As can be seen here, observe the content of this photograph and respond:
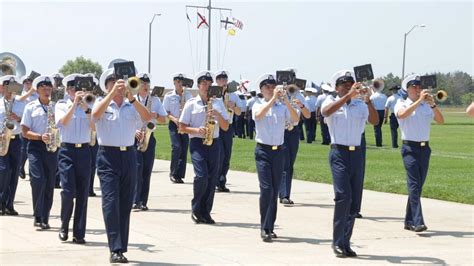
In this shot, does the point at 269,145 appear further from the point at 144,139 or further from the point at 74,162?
the point at 144,139

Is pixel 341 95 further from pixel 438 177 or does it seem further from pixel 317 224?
pixel 438 177

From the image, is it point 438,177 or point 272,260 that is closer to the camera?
point 272,260

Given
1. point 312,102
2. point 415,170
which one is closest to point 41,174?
point 415,170

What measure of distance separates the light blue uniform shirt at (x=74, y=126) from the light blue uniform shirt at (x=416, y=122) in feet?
13.6

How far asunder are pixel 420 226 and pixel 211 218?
2904mm

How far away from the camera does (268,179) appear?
1114cm

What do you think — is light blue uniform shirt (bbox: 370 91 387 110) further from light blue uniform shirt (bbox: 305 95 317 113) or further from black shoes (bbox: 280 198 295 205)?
black shoes (bbox: 280 198 295 205)

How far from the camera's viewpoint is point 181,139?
18.4 metres

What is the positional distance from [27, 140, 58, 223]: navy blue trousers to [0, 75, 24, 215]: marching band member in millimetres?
1463

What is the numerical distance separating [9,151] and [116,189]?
4563mm

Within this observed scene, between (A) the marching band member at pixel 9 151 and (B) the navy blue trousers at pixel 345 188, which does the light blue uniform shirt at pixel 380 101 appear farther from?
(B) the navy blue trousers at pixel 345 188

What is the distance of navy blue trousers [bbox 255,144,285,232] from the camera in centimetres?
1110

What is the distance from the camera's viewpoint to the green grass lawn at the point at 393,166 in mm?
16562

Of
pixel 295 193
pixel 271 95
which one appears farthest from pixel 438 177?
pixel 271 95
